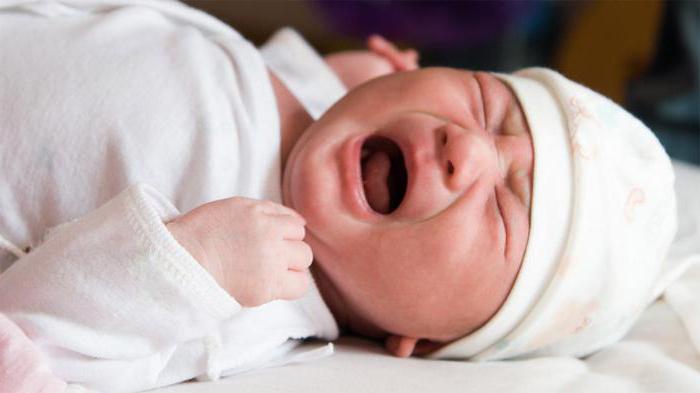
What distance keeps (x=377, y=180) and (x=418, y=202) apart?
0.10 meters

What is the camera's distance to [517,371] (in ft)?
3.36

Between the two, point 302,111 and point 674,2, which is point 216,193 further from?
point 674,2

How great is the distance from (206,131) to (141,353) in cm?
29

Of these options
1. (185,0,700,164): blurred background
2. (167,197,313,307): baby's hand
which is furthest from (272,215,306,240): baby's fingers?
(185,0,700,164): blurred background

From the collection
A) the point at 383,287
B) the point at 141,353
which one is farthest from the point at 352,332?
the point at 141,353

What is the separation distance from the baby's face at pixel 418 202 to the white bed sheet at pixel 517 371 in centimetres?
6

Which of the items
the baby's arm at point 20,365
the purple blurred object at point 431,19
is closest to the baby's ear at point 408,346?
the baby's arm at point 20,365

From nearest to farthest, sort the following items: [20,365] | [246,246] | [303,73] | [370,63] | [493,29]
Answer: [20,365], [246,246], [303,73], [370,63], [493,29]

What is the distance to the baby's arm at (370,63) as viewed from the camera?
1485mm

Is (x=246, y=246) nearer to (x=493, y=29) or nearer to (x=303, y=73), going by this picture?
(x=303, y=73)

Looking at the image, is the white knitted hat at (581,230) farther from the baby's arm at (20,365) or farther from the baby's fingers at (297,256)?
the baby's arm at (20,365)

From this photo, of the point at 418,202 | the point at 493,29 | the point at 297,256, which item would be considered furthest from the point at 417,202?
the point at 493,29

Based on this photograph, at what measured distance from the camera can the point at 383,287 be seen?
1.04 metres

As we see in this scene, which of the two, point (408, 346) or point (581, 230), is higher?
point (581, 230)
